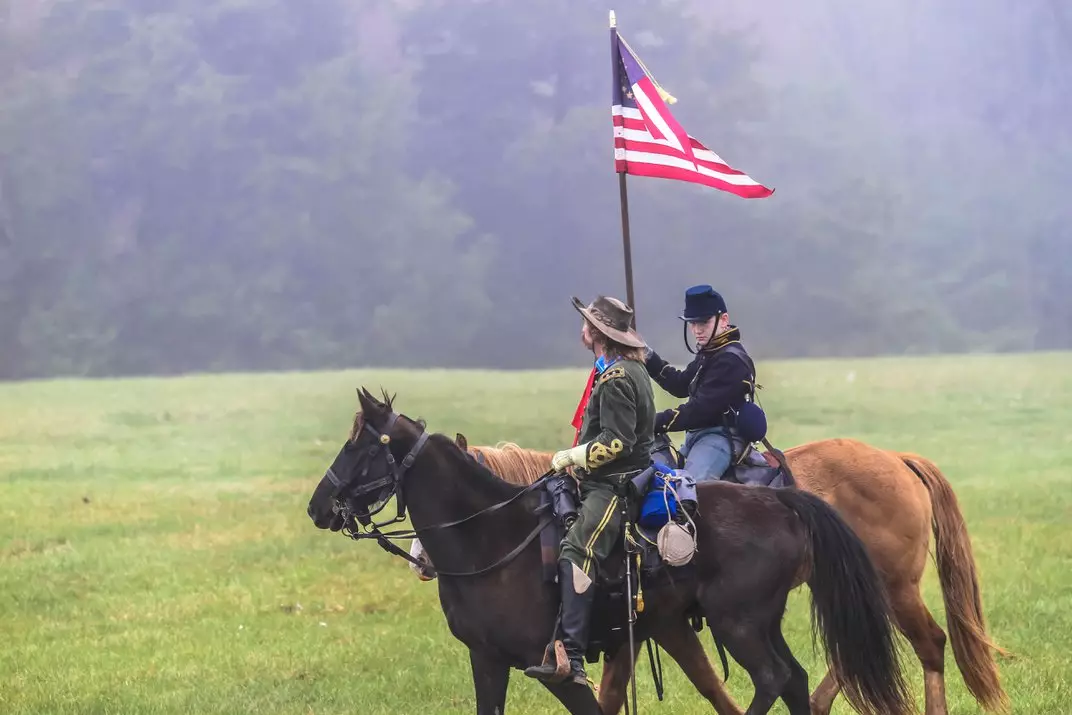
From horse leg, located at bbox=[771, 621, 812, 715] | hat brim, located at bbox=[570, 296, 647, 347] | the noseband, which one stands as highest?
hat brim, located at bbox=[570, 296, 647, 347]

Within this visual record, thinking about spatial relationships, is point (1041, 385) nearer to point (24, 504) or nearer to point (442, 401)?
point (442, 401)

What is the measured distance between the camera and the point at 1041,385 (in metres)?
20.3

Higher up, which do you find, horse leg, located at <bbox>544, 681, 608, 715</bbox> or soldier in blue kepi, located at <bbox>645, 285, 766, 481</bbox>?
soldier in blue kepi, located at <bbox>645, 285, 766, 481</bbox>

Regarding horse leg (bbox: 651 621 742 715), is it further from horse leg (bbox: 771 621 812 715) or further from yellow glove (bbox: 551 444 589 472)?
yellow glove (bbox: 551 444 589 472)

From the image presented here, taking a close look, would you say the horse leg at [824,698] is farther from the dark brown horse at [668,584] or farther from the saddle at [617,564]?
the saddle at [617,564]

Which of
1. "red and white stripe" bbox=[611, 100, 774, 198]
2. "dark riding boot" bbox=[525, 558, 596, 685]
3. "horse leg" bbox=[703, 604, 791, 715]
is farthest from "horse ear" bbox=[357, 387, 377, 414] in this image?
"red and white stripe" bbox=[611, 100, 774, 198]

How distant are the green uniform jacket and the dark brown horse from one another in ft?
1.25

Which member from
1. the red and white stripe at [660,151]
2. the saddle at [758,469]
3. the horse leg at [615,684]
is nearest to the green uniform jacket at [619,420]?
the saddle at [758,469]

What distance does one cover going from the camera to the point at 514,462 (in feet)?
21.4

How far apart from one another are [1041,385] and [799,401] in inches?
164

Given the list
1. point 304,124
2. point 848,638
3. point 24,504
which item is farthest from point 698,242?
point 848,638

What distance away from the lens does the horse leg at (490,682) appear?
5191mm

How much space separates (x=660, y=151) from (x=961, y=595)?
10.4 feet

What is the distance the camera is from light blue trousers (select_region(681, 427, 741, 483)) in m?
6.29
